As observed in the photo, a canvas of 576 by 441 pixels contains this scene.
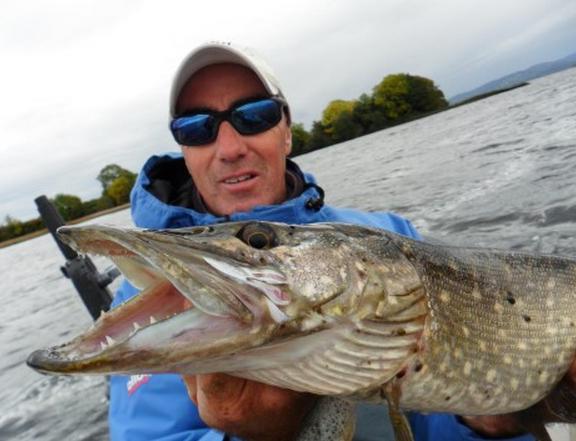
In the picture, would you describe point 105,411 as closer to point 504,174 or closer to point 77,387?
point 77,387

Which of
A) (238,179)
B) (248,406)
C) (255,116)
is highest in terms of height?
(255,116)

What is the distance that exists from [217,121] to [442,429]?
2.28 meters

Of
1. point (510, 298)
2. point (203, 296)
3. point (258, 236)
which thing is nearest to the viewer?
point (203, 296)

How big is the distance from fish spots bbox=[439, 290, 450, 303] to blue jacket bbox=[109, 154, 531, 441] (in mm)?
943

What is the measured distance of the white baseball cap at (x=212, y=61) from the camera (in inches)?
133

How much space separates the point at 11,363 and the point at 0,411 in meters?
2.34

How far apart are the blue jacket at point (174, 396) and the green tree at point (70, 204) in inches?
3205

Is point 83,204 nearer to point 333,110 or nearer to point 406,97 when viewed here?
point 333,110

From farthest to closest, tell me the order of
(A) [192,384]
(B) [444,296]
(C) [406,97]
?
(C) [406,97], (B) [444,296], (A) [192,384]

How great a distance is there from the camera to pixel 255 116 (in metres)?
3.45

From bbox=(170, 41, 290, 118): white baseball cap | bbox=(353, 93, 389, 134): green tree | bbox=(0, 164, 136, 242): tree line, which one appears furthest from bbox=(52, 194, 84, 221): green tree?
bbox=(170, 41, 290, 118): white baseball cap

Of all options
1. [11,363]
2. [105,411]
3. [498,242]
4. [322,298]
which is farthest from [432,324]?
[11,363]

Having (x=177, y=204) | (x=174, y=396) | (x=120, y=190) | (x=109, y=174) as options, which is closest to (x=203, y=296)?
(x=174, y=396)

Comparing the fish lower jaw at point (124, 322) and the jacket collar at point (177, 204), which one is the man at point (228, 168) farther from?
the fish lower jaw at point (124, 322)
